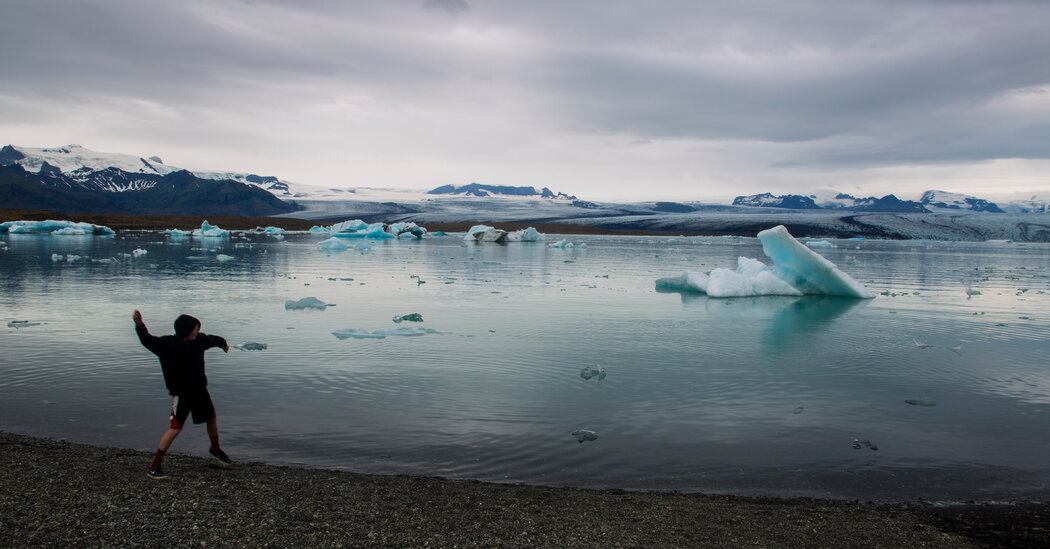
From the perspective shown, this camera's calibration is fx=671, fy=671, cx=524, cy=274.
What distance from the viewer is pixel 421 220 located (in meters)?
130

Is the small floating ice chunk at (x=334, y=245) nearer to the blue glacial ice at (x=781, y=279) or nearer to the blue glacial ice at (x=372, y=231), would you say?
the blue glacial ice at (x=372, y=231)

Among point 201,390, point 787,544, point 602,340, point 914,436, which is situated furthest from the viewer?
point 602,340

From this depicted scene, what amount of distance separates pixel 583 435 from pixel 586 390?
1.66 meters

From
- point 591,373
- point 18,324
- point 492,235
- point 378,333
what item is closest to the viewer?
point 591,373

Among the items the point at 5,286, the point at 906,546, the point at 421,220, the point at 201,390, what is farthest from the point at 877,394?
the point at 421,220

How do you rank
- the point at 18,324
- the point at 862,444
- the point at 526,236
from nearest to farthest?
the point at 862,444 < the point at 18,324 < the point at 526,236

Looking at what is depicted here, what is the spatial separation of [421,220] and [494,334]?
120717 millimetres

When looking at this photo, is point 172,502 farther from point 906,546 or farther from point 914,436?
point 914,436

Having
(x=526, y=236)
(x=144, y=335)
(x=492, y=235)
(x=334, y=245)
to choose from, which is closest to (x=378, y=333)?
(x=144, y=335)

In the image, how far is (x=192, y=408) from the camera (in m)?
4.83

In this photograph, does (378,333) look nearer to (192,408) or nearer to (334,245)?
(192,408)

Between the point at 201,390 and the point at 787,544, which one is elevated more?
the point at 201,390

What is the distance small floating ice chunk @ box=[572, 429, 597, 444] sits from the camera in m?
5.79

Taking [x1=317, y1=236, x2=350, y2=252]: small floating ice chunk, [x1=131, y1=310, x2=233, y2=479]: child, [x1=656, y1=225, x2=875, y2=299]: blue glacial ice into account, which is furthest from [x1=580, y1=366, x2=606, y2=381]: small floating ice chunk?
[x1=317, y1=236, x2=350, y2=252]: small floating ice chunk
